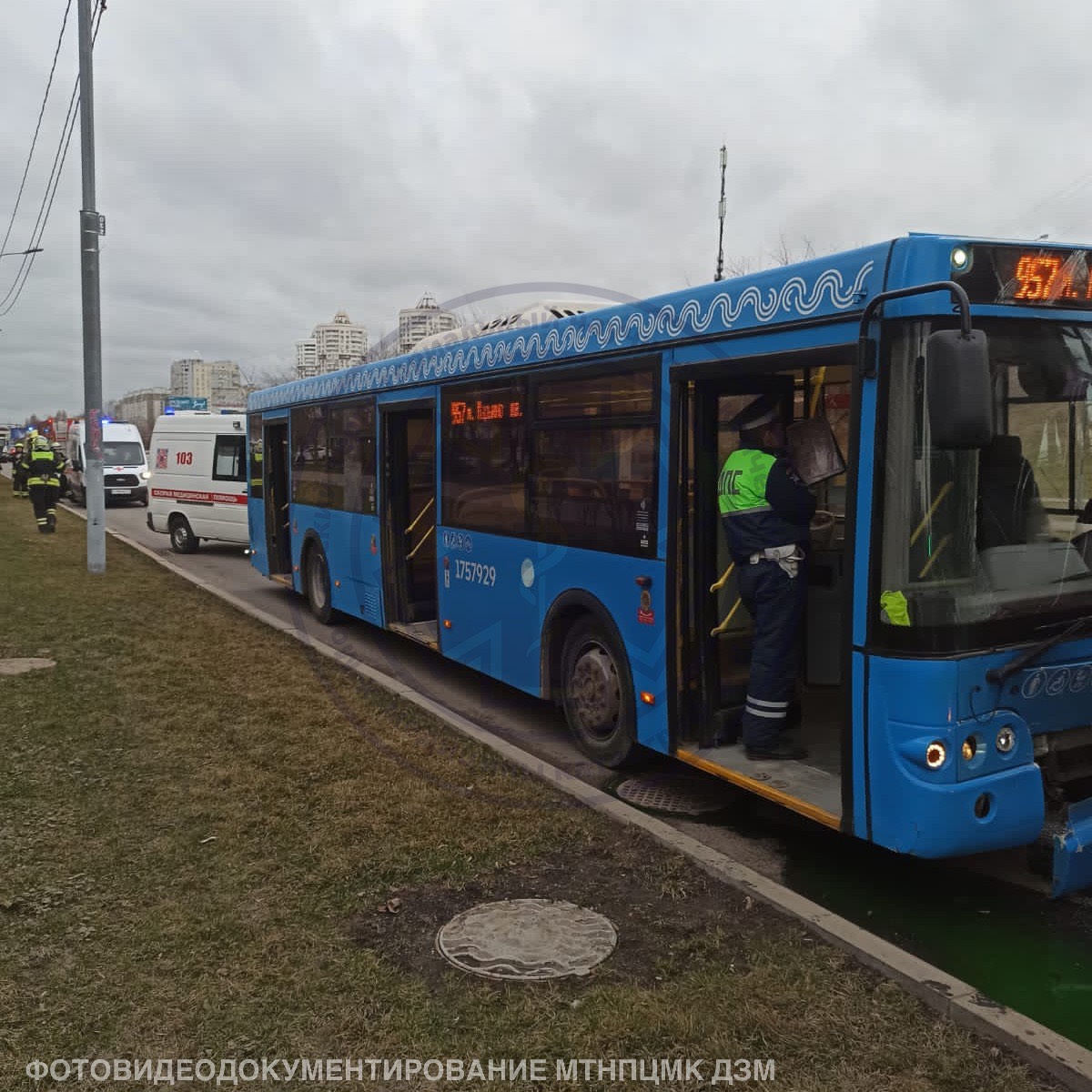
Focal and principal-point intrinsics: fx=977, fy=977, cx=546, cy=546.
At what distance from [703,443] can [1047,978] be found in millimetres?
2812

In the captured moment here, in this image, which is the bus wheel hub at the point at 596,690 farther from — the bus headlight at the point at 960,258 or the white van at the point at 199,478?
the white van at the point at 199,478

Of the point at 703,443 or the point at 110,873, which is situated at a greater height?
the point at 703,443

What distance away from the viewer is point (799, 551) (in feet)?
16.0

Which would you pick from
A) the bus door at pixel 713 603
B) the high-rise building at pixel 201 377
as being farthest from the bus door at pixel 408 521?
the high-rise building at pixel 201 377

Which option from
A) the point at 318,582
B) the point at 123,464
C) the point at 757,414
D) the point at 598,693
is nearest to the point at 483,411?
the point at 598,693

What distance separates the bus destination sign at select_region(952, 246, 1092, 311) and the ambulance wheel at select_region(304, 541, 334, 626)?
27.1 feet

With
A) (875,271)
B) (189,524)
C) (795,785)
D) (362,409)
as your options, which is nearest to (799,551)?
(795,785)

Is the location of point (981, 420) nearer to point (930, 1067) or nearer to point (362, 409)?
point (930, 1067)

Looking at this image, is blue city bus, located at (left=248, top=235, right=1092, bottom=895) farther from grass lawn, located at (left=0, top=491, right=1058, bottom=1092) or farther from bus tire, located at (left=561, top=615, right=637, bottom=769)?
grass lawn, located at (left=0, top=491, right=1058, bottom=1092)

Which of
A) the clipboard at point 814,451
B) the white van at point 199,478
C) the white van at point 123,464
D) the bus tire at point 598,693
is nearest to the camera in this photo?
the clipboard at point 814,451

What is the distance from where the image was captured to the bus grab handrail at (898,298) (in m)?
3.41

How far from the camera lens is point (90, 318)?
1452cm

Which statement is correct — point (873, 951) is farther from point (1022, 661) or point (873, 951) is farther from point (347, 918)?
point (347, 918)

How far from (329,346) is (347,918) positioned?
14.7 m
